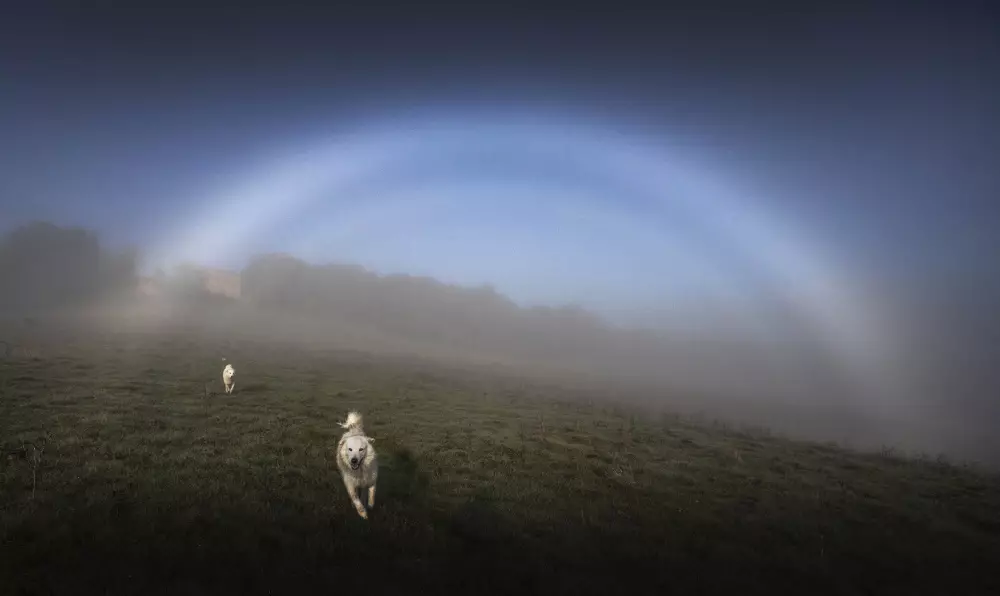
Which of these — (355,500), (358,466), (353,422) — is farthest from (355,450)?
(353,422)

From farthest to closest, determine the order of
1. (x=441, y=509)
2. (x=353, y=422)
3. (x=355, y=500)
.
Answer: (x=353, y=422) < (x=441, y=509) < (x=355, y=500)

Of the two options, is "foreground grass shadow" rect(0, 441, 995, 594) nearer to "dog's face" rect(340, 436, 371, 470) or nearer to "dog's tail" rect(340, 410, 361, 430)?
"dog's face" rect(340, 436, 371, 470)

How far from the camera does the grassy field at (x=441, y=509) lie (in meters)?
9.80

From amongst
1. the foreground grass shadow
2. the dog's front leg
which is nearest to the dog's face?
the dog's front leg

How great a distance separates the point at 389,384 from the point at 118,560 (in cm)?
2764

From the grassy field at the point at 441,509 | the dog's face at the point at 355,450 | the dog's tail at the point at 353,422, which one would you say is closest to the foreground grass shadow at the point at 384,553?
the grassy field at the point at 441,509

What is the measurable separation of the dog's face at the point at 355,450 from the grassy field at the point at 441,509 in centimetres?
121

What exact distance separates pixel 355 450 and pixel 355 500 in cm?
131

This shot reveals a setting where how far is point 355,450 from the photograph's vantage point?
12.6 metres

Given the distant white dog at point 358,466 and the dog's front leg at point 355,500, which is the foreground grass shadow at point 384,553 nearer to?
the dog's front leg at point 355,500

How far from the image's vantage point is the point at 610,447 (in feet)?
73.4

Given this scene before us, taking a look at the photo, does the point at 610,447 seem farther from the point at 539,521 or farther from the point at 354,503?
the point at 354,503

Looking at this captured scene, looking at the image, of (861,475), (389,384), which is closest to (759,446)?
(861,475)

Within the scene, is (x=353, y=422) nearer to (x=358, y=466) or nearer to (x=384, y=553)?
(x=358, y=466)
